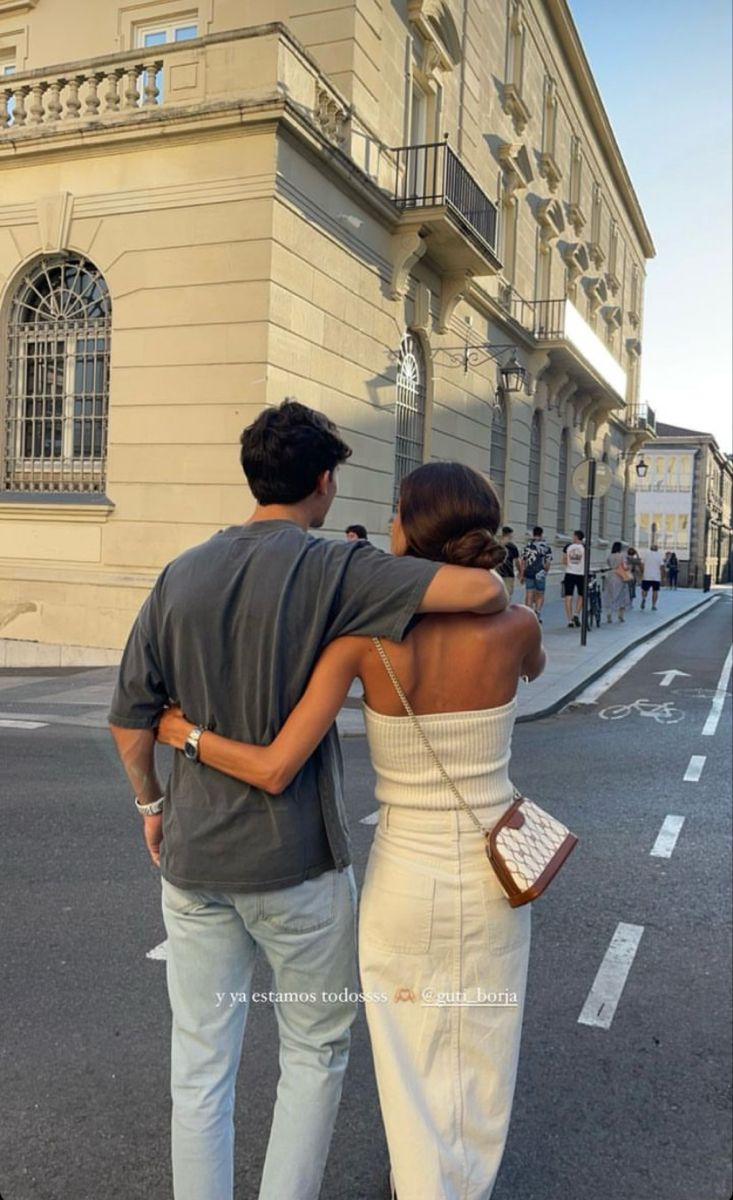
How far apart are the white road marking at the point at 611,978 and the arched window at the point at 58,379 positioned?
10.7m

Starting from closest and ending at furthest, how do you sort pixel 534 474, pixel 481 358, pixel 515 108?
1. pixel 481 358
2. pixel 515 108
3. pixel 534 474

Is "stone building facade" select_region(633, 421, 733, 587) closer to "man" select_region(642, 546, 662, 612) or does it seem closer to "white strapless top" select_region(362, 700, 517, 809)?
"man" select_region(642, 546, 662, 612)

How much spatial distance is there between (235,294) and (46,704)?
592cm

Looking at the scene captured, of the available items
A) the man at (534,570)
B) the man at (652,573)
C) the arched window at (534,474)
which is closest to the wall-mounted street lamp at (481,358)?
the man at (534,570)

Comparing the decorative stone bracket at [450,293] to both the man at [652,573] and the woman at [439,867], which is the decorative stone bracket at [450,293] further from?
the woman at [439,867]

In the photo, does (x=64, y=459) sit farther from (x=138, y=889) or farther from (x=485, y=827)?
(x=485, y=827)

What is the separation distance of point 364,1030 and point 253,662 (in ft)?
6.72

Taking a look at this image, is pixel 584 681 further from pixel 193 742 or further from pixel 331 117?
pixel 193 742

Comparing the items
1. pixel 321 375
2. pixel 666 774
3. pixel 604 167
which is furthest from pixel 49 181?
pixel 604 167

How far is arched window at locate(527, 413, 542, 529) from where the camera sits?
83.8ft

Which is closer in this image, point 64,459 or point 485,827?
point 485,827

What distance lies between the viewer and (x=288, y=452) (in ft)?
6.52

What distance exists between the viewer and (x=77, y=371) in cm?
1323

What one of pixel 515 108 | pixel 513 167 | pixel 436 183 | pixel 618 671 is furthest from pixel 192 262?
pixel 515 108
